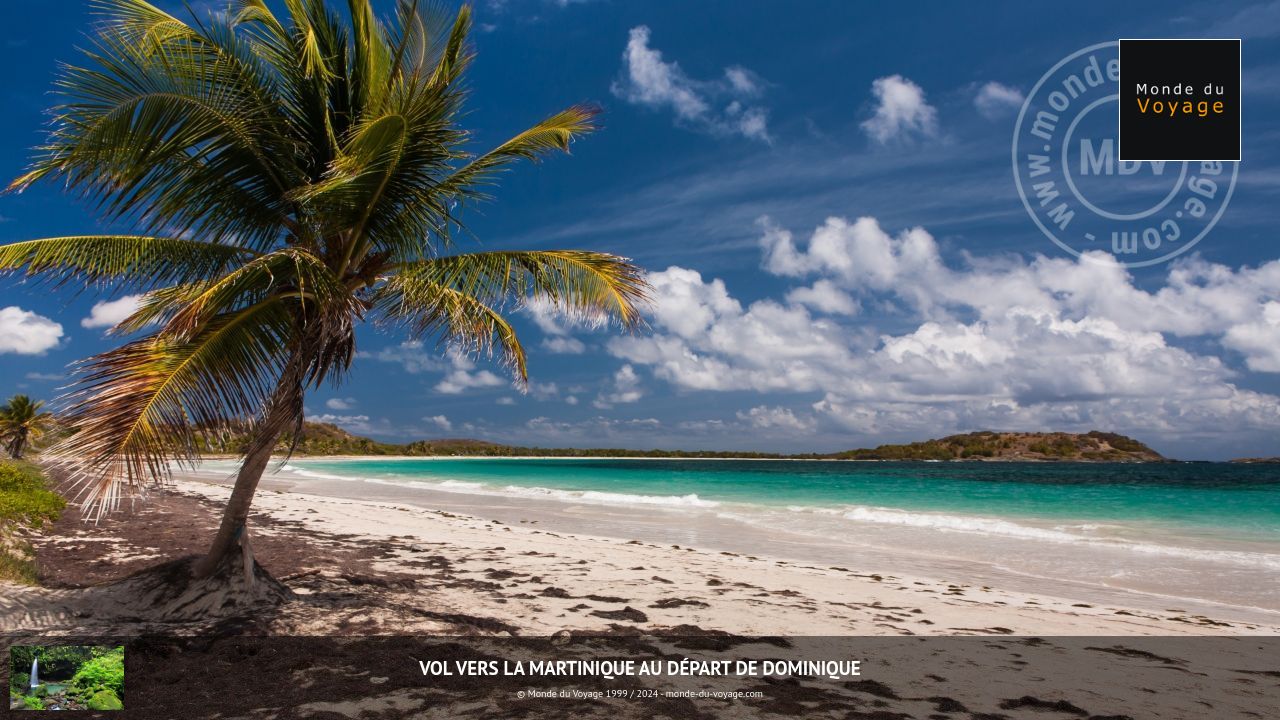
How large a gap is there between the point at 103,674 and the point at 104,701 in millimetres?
188

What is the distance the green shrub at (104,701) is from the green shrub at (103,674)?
0.02 meters

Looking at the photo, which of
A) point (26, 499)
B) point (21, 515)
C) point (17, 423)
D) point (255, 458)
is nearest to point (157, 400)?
point (255, 458)

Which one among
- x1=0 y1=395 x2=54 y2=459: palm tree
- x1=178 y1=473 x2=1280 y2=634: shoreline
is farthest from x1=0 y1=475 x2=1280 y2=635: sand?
x1=0 y1=395 x2=54 y2=459: palm tree

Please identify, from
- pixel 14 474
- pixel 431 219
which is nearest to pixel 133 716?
pixel 431 219

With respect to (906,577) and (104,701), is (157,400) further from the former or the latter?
(906,577)

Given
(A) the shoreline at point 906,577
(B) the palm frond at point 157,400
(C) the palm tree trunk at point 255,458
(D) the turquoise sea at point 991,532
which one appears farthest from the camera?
(D) the turquoise sea at point 991,532

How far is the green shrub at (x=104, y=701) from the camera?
419cm

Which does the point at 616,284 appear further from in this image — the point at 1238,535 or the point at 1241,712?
the point at 1238,535

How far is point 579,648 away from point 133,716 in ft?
10.3

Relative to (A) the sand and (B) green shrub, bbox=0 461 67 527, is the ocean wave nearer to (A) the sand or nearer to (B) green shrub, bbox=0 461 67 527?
(A) the sand

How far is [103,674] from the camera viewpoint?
14.3ft

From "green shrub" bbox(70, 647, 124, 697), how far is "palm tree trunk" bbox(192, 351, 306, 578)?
4.90 feet

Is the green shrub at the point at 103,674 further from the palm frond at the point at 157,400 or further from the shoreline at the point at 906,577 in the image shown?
the shoreline at the point at 906,577

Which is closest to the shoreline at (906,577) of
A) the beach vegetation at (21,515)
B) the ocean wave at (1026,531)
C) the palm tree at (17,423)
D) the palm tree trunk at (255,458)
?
the palm tree trunk at (255,458)
